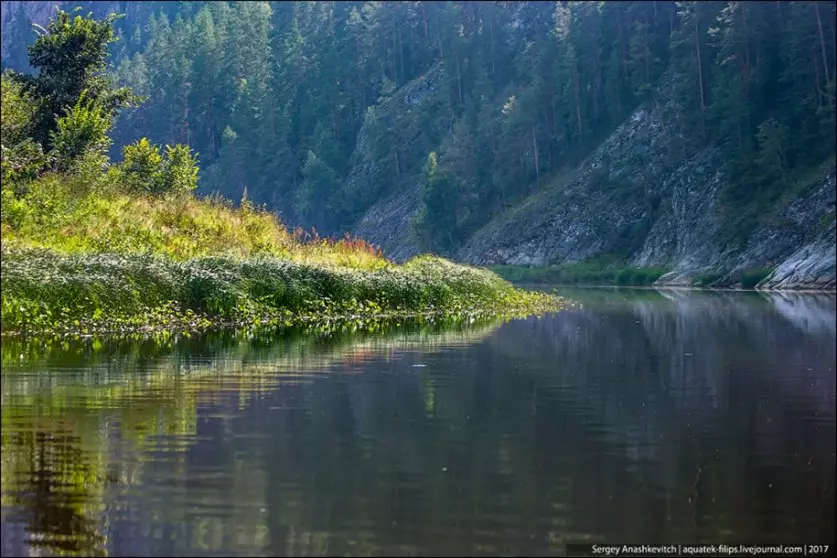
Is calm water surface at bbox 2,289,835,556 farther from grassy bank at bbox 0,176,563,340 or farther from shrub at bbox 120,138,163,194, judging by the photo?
shrub at bbox 120,138,163,194

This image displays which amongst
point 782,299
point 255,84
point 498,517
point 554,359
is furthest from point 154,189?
point 255,84

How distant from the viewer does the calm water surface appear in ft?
34.0

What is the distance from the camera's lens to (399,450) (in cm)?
1412

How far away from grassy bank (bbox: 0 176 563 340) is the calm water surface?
3361 millimetres

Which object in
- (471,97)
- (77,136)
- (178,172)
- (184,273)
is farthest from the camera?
(471,97)

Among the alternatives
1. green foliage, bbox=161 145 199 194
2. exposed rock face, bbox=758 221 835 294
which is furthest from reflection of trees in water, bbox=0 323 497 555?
exposed rock face, bbox=758 221 835 294

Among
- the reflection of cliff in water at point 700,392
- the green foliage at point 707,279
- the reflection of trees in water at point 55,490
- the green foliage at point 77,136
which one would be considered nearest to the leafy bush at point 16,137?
the green foliage at point 77,136

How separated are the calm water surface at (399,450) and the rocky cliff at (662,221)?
1946 inches

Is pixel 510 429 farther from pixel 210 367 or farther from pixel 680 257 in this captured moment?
pixel 680 257

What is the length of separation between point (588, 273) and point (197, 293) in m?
67.4

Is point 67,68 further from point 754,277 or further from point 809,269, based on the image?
point 754,277

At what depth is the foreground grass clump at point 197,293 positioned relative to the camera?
28.0 m

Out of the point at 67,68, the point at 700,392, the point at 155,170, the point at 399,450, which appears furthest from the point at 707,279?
the point at 399,450

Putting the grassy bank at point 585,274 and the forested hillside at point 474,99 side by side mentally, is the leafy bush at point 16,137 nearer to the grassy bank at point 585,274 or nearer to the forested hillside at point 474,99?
the grassy bank at point 585,274
